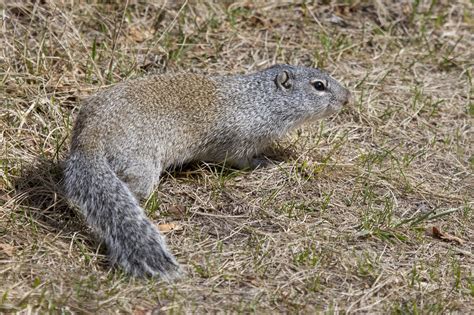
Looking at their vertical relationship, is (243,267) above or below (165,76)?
below

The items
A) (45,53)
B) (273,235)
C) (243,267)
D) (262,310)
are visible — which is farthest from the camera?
(45,53)

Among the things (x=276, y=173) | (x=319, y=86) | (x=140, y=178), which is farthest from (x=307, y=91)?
(x=140, y=178)

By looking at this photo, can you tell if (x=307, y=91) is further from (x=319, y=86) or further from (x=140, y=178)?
(x=140, y=178)

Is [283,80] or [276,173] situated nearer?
[276,173]

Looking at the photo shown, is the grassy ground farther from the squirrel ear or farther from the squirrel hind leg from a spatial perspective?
the squirrel ear

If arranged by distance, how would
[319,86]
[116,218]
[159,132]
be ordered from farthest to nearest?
[319,86]
[159,132]
[116,218]

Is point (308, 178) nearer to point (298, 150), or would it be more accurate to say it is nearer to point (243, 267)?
point (298, 150)

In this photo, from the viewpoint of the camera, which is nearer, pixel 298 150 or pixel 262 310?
pixel 262 310

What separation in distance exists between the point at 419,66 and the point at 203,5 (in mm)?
2330

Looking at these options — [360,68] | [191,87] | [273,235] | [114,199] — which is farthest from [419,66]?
[114,199]

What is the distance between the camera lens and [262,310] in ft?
15.5

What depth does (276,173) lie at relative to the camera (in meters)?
6.57

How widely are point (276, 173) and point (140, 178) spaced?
128cm

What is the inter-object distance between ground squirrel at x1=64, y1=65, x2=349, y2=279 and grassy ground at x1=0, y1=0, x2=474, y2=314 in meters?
0.18
